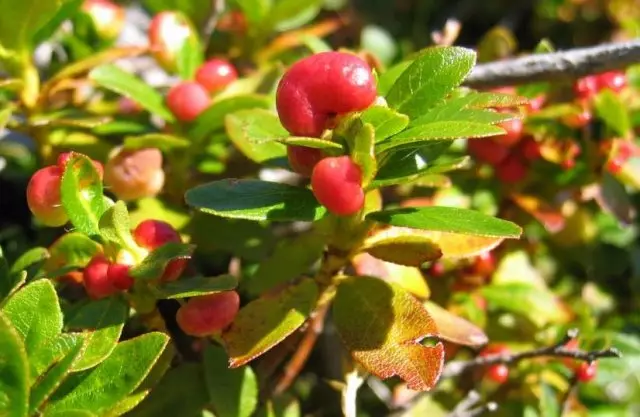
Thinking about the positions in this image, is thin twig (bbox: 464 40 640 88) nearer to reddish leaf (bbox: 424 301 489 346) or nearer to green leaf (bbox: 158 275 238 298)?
reddish leaf (bbox: 424 301 489 346)

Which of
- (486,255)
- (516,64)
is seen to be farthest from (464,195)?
(516,64)

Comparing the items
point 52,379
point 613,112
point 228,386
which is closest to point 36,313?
point 52,379

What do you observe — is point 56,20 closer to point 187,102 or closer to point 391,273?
point 187,102

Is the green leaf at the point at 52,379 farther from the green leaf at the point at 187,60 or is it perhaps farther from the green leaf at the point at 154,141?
the green leaf at the point at 187,60

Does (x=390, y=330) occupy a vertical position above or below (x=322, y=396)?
above

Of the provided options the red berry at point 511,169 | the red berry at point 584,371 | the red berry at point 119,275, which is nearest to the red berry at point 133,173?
the red berry at point 119,275

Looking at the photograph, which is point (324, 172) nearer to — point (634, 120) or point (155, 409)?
point (155, 409)
